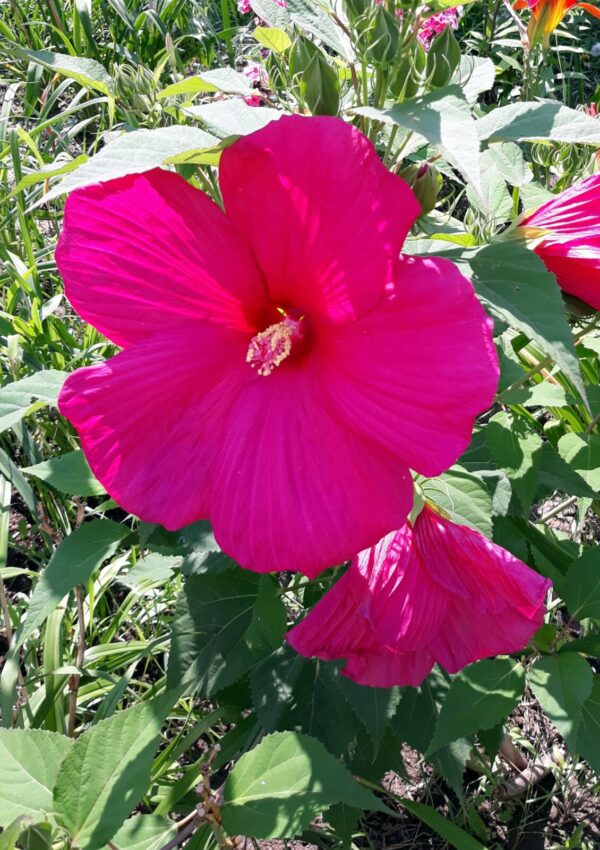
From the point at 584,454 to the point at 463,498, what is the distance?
1.27 ft

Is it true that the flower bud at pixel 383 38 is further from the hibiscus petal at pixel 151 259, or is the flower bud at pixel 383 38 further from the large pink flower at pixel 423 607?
the large pink flower at pixel 423 607

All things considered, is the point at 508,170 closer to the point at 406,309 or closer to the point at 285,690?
the point at 406,309

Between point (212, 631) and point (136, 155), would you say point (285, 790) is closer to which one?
point (212, 631)

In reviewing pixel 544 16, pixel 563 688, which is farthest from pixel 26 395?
pixel 544 16

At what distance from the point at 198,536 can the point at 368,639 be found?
30cm

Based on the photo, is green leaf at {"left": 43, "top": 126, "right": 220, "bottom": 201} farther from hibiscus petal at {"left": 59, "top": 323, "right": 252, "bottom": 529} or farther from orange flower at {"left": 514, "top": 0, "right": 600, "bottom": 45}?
orange flower at {"left": 514, "top": 0, "right": 600, "bottom": 45}

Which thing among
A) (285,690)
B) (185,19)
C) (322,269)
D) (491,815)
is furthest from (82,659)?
(185,19)

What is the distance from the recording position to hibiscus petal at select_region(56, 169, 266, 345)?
69cm

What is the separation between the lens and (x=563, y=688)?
0.99 meters

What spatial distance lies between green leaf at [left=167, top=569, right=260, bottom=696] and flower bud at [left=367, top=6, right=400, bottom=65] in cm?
69

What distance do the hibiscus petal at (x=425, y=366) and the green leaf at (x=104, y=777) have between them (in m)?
0.36

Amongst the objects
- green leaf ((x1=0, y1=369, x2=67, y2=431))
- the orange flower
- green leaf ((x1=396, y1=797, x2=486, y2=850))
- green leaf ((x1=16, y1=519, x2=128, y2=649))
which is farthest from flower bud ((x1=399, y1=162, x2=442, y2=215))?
the orange flower

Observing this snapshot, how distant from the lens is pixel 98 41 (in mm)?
3043

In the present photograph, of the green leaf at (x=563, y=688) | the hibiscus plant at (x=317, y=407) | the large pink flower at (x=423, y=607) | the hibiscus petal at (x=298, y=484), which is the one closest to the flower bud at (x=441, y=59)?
the hibiscus plant at (x=317, y=407)
